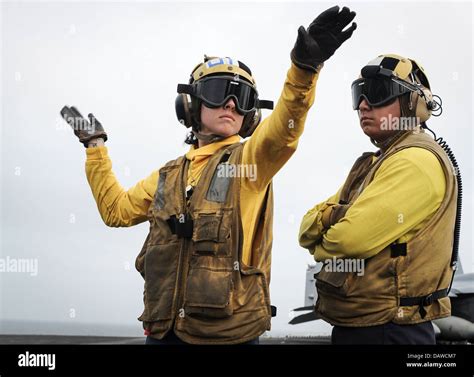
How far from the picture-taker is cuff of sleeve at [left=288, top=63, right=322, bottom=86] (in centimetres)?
279

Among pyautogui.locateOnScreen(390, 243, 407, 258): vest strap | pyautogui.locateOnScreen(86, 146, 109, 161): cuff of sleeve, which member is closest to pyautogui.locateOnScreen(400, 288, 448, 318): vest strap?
pyautogui.locateOnScreen(390, 243, 407, 258): vest strap

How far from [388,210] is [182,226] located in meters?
1.11

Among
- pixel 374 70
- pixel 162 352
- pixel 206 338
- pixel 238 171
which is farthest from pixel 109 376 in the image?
pixel 374 70

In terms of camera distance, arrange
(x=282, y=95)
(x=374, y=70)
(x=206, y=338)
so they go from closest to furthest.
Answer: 1. (x=282, y=95)
2. (x=206, y=338)
3. (x=374, y=70)

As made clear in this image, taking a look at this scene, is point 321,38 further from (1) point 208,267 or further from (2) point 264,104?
(1) point 208,267

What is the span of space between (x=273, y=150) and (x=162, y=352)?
123cm

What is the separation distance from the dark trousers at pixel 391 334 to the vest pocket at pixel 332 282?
0.24 metres

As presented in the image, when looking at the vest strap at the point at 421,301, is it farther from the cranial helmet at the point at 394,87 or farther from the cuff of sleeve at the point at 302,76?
the cuff of sleeve at the point at 302,76

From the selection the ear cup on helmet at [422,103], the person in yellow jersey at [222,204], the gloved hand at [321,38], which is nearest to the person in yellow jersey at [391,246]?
the ear cup on helmet at [422,103]

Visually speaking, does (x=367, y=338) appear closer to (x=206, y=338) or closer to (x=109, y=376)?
(x=206, y=338)

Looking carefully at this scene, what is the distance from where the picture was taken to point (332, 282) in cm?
339

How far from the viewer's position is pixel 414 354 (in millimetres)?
3234

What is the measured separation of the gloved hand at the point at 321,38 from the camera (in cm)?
265

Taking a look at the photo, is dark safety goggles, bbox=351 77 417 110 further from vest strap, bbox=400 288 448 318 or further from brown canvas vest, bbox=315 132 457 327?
vest strap, bbox=400 288 448 318
